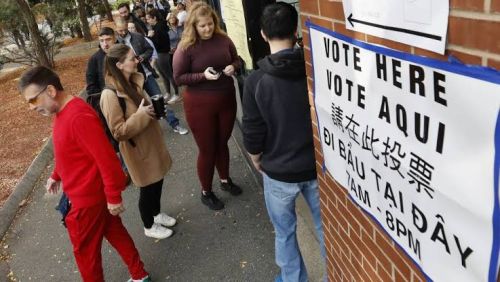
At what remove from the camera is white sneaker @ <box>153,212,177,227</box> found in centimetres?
411

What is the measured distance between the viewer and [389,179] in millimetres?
1429

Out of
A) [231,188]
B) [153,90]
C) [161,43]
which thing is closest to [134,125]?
[231,188]

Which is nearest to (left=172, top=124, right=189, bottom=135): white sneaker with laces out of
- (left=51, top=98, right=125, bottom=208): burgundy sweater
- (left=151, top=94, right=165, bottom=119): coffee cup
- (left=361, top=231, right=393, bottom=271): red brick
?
(left=151, top=94, right=165, bottom=119): coffee cup

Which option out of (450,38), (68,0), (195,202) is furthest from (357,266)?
(68,0)

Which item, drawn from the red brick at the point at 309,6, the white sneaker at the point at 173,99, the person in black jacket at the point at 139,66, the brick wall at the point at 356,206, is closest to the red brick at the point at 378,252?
the brick wall at the point at 356,206

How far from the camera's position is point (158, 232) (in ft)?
13.0

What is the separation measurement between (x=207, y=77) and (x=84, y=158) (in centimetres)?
123

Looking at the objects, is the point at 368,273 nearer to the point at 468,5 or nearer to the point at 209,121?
the point at 468,5

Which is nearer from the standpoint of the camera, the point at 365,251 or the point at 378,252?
the point at 378,252

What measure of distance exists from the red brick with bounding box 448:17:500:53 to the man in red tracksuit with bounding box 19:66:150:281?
7.16 feet

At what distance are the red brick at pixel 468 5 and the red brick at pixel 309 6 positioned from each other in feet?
2.62

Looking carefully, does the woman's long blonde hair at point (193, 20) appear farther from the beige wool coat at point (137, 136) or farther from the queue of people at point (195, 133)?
the beige wool coat at point (137, 136)

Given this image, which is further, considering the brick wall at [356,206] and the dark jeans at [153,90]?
the dark jeans at [153,90]

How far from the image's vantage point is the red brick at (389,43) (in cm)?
119
